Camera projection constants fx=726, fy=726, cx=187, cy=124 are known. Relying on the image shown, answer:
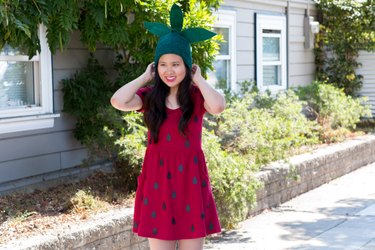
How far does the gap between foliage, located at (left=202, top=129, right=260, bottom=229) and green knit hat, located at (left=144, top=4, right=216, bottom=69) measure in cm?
283

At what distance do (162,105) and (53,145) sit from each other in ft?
13.1

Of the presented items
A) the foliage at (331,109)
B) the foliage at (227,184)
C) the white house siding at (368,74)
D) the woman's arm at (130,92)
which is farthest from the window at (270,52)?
the woman's arm at (130,92)

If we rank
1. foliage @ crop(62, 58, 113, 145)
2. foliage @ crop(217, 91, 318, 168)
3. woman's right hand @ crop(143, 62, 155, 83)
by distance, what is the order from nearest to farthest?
1. woman's right hand @ crop(143, 62, 155, 83)
2. foliage @ crop(62, 58, 113, 145)
3. foliage @ crop(217, 91, 318, 168)

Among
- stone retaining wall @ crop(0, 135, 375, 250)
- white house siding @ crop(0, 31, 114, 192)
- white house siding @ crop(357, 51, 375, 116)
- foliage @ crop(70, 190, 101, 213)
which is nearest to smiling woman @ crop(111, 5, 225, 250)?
stone retaining wall @ crop(0, 135, 375, 250)

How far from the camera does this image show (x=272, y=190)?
8.81m

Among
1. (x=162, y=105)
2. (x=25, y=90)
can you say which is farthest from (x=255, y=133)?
(x=162, y=105)

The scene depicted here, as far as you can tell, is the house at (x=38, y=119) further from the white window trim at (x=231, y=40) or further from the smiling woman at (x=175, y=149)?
the smiling woman at (x=175, y=149)

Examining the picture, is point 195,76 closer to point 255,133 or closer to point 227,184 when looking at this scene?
point 227,184

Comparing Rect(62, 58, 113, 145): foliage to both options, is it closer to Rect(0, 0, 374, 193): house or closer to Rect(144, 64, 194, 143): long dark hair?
Rect(0, 0, 374, 193): house

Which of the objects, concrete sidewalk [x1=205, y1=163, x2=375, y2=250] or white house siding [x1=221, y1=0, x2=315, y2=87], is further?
white house siding [x1=221, y1=0, x2=315, y2=87]

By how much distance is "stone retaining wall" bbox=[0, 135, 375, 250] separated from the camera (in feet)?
18.1

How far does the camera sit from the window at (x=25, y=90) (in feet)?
24.1

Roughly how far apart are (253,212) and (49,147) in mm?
2424

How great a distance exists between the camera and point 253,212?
8336mm
